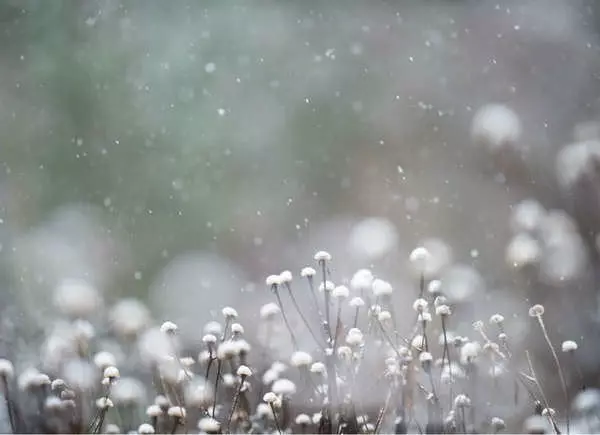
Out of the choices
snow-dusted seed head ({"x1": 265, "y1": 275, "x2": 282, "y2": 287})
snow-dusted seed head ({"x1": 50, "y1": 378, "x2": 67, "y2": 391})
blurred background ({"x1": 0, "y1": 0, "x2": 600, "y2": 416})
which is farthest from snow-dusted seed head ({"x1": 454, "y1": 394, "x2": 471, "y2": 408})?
snow-dusted seed head ({"x1": 50, "y1": 378, "x2": 67, "y2": 391})

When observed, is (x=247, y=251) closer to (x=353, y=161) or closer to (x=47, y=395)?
(x=353, y=161)

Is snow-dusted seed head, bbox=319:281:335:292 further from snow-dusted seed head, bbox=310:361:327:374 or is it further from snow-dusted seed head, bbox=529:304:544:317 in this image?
snow-dusted seed head, bbox=529:304:544:317

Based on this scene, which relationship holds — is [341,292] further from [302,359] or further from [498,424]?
[498,424]

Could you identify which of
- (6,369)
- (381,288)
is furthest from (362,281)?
(6,369)

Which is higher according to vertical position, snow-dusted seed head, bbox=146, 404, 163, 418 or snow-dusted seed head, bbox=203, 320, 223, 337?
snow-dusted seed head, bbox=203, 320, 223, 337

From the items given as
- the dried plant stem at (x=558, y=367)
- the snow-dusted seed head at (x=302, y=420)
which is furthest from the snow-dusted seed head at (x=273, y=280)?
the dried plant stem at (x=558, y=367)

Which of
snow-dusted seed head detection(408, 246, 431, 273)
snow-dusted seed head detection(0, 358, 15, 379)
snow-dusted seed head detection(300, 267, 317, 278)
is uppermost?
snow-dusted seed head detection(408, 246, 431, 273)
